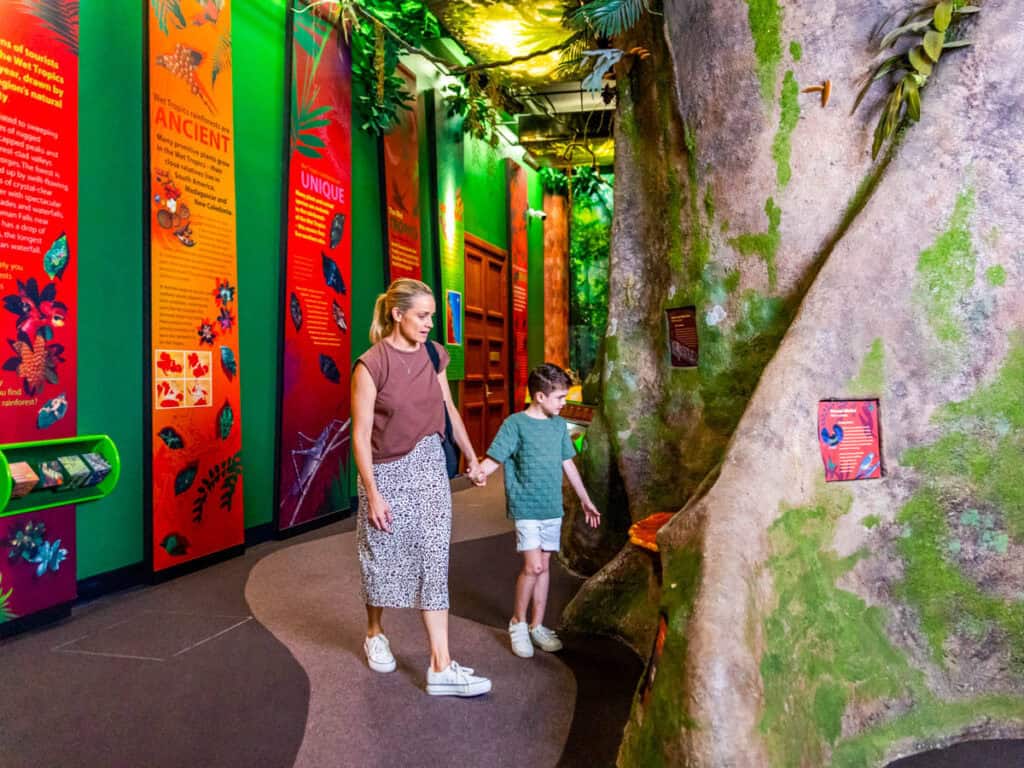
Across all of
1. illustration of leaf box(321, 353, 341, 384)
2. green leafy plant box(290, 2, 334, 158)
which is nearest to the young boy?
illustration of leaf box(321, 353, 341, 384)

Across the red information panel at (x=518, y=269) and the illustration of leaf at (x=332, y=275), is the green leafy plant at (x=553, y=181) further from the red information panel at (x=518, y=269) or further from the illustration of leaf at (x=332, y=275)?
the illustration of leaf at (x=332, y=275)

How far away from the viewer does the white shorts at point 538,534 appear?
319 cm

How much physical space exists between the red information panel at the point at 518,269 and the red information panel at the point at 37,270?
7.25 m

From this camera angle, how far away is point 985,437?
104 inches

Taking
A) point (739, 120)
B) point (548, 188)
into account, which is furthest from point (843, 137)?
point (548, 188)

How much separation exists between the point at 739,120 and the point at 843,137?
40 centimetres

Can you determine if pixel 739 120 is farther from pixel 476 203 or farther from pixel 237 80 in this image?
pixel 476 203

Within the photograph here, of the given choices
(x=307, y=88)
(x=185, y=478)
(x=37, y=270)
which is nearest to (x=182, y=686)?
(x=185, y=478)

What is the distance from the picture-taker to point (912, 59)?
2.76 m

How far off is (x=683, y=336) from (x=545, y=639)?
1424 mm

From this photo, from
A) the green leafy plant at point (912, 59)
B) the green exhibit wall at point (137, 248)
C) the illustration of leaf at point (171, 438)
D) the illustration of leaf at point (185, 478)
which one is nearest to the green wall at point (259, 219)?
the green exhibit wall at point (137, 248)

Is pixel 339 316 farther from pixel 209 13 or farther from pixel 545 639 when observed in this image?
pixel 545 639

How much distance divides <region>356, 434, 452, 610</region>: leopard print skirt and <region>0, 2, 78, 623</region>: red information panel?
171cm

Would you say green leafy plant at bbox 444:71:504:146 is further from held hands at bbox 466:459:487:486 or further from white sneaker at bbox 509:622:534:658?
white sneaker at bbox 509:622:534:658
